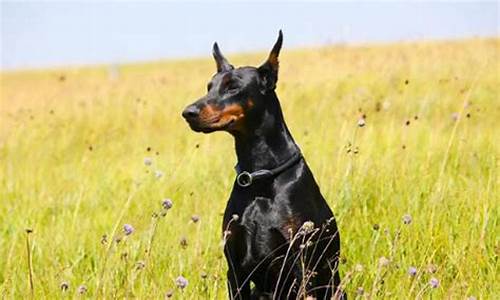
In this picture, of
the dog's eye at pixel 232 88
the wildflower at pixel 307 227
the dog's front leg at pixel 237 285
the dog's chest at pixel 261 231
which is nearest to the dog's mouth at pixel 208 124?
the dog's eye at pixel 232 88

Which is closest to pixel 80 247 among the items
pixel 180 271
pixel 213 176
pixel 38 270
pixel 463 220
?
pixel 38 270

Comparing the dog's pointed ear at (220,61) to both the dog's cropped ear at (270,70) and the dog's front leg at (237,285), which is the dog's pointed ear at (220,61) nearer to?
the dog's cropped ear at (270,70)

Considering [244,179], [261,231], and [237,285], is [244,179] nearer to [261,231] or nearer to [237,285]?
[261,231]

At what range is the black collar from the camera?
11.4ft

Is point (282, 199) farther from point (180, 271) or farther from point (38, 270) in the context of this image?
point (38, 270)

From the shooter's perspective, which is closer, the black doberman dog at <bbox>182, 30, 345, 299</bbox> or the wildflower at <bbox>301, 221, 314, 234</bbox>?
the wildflower at <bbox>301, 221, 314, 234</bbox>

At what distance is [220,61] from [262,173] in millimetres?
643

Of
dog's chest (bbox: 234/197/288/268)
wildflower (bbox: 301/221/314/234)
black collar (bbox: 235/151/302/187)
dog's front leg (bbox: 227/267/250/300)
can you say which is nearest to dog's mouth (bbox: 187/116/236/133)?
black collar (bbox: 235/151/302/187)

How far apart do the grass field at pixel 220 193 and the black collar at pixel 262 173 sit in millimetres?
417

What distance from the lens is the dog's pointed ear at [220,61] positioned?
3.69 metres

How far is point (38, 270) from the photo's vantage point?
4.61 metres

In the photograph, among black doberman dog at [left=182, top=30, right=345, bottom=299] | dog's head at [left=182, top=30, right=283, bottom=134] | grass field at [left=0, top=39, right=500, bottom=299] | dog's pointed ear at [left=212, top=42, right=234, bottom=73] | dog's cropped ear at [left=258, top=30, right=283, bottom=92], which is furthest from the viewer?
grass field at [left=0, top=39, right=500, bottom=299]

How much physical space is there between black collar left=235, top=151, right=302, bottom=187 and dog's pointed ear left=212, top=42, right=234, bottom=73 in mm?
502

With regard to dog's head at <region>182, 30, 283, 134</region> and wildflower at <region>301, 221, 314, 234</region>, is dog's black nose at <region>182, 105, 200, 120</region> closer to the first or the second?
dog's head at <region>182, 30, 283, 134</region>
